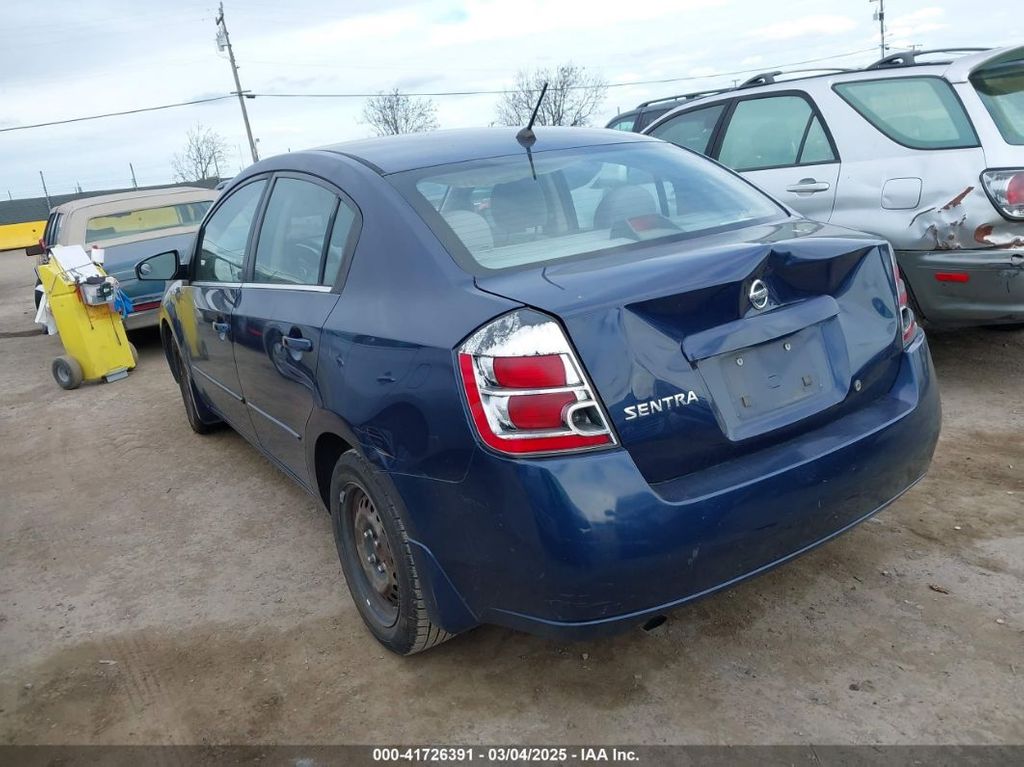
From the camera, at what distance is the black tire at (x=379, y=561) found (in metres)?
2.50

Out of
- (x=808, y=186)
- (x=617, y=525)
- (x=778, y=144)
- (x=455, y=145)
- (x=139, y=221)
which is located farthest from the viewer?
(x=139, y=221)

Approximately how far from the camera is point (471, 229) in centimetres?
262

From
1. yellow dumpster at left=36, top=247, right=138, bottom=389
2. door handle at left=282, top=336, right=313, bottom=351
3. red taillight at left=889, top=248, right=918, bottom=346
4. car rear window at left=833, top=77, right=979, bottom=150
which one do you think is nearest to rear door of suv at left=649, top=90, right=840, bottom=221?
car rear window at left=833, top=77, right=979, bottom=150

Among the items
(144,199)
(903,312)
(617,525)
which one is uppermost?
(144,199)

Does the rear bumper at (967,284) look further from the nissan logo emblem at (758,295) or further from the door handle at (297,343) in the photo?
the door handle at (297,343)

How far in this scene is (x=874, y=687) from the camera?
7.93 ft

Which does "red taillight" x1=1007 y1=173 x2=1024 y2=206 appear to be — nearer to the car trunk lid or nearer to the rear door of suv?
the rear door of suv

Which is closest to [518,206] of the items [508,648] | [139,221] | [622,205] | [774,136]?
[622,205]

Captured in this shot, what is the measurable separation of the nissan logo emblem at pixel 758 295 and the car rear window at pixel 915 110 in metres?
2.86

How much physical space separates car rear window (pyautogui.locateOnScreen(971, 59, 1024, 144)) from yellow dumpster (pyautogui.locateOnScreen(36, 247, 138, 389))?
6.45 m

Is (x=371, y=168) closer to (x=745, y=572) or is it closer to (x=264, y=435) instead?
(x=264, y=435)

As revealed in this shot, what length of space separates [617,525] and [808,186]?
375 centimetres

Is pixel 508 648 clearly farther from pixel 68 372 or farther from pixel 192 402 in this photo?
pixel 68 372

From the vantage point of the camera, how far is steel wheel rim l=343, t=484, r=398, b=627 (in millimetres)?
2744
